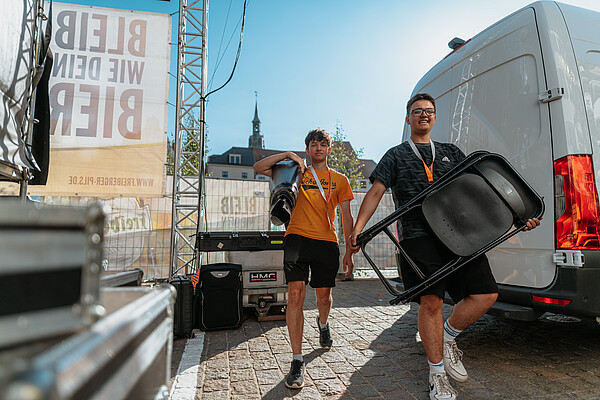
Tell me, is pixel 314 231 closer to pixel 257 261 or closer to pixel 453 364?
pixel 453 364

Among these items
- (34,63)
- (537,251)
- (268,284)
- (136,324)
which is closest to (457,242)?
(537,251)

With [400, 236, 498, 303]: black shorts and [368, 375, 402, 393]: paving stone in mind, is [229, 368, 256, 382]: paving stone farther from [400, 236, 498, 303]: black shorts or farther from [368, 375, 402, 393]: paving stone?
[400, 236, 498, 303]: black shorts

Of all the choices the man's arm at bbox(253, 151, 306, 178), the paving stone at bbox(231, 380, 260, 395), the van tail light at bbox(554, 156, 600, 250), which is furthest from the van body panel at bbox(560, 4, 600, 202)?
the paving stone at bbox(231, 380, 260, 395)

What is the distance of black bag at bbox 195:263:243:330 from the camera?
13.5 feet

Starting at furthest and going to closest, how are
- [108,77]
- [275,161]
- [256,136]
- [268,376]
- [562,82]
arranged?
1. [256,136]
2. [108,77]
3. [275,161]
4. [268,376]
5. [562,82]

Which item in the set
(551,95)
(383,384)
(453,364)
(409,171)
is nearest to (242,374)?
(383,384)

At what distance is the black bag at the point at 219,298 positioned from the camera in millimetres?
4102

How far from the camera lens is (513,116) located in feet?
9.53

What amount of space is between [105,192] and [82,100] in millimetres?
1751

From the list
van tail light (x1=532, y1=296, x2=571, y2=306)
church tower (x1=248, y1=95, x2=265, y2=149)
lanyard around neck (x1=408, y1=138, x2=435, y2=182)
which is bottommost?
van tail light (x1=532, y1=296, x2=571, y2=306)

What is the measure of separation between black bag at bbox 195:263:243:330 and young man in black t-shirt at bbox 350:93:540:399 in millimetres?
2032

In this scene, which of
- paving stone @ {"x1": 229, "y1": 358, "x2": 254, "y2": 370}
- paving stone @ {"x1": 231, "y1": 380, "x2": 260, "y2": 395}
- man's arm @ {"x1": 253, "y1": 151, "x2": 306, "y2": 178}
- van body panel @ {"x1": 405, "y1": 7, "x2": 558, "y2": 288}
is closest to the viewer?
paving stone @ {"x1": 231, "y1": 380, "x2": 260, "y2": 395}

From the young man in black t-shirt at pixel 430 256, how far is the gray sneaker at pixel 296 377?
0.91 metres

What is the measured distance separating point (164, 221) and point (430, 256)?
7.04 m
